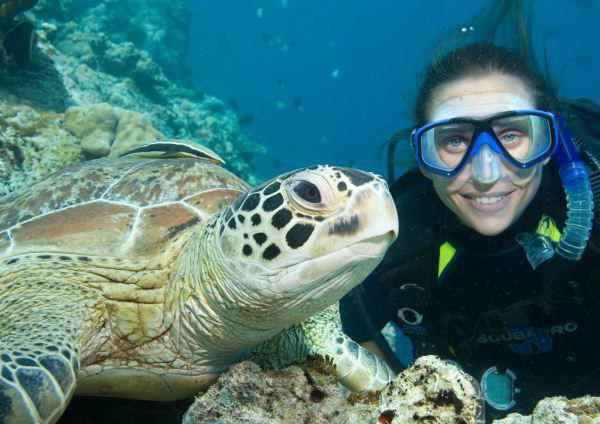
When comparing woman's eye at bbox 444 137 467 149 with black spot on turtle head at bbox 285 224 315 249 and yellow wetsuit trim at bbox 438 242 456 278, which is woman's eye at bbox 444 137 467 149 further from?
black spot on turtle head at bbox 285 224 315 249

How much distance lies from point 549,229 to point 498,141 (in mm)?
638

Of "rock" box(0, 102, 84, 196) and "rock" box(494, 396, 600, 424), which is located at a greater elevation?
"rock" box(0, 102, 84, 196)

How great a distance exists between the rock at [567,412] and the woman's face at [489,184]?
128cm

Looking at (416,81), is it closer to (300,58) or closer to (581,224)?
(581,224)

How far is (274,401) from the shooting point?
1.34 m

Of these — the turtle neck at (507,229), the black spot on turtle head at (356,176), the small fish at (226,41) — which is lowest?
the black spot on turtle head at (356,176)

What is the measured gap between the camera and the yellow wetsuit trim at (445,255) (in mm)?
2549

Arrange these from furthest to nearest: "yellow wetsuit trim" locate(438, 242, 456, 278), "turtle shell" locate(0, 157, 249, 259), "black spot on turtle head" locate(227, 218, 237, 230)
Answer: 1. "yellow wetsuit trim" locate(438, 242, 456, 278)
2. "turtle shell" locate(0, 157, 249, 259)
3. "black spot on turtle head" locate(227, 218, 237, 230)

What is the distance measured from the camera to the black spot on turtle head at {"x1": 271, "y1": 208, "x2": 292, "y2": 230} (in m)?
1.41

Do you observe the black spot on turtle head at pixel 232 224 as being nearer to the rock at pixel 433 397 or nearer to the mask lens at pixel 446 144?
the rock at pixel 433 397

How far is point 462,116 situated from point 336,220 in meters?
1.30

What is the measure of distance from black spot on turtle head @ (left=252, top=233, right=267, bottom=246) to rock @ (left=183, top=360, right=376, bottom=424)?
443mm

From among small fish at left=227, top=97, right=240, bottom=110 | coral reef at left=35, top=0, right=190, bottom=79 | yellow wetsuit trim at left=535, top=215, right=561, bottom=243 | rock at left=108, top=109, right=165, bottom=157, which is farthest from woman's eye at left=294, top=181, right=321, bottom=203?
small fish at left=227, top=97, right=240, bottom=110

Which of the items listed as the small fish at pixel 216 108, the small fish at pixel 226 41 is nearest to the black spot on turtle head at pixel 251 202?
the small fish at pixel 216 108
